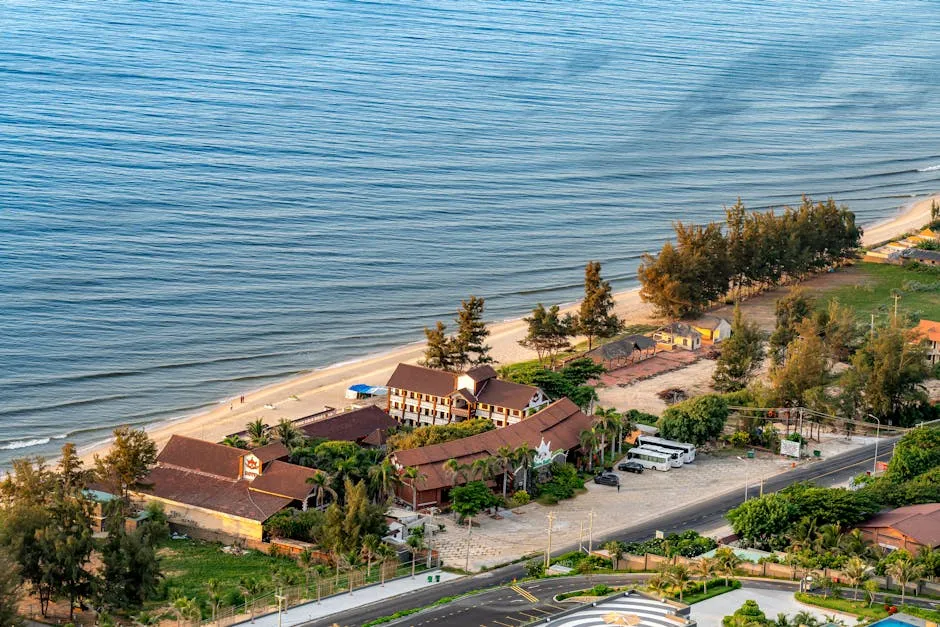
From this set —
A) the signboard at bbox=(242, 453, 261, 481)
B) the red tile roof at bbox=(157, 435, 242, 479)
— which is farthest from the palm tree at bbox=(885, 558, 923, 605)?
the red tile roof at bbox=(157, 435, 242, 479)

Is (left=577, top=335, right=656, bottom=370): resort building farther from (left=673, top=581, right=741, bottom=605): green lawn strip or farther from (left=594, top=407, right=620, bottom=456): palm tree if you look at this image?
(left=673, top=581, right=741, bottom=605): green lawn strip

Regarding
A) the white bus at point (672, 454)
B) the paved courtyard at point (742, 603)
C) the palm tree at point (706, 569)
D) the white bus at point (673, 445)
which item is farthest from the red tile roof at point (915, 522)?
the white bus at point (673, 445)

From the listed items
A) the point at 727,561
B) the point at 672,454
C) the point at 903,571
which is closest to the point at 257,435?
the point at 672,454

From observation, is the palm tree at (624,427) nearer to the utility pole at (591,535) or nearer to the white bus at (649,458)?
the white bus at (649,458)

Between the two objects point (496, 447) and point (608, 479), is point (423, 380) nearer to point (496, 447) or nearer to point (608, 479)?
point (496, 447)

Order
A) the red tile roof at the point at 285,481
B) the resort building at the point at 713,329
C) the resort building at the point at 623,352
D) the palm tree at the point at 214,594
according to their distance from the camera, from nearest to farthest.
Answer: the palm tree at the point at 214,594 → the red tile roof at the point at 285,481 → the resort building at the point at 623,352 → the resort building at the point at 713,329

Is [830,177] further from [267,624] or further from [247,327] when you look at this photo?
[267,624]
